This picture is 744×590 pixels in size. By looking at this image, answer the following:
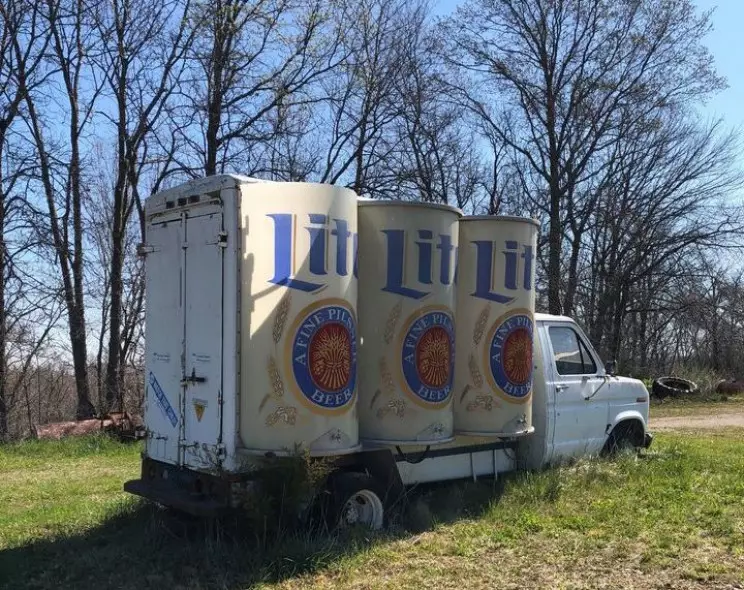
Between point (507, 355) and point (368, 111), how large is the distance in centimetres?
1626

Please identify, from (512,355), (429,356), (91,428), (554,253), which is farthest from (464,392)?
(554,253)

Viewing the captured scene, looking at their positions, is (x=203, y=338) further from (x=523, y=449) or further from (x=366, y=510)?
(x=523, y=449)

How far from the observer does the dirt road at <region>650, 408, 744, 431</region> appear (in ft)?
50.5

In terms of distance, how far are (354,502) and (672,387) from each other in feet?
67.4

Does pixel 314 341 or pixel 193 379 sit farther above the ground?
pixel 314 341

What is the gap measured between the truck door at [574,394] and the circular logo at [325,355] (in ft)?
9.64

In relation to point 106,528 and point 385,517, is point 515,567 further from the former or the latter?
point 106,528

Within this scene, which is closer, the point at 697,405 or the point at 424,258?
the point at 424,258

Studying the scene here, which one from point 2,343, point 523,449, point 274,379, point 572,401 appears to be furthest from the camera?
point 2,343

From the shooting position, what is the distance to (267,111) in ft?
63.4

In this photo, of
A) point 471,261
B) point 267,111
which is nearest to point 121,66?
point 267,111

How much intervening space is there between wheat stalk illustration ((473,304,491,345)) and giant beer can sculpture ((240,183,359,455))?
158 cm

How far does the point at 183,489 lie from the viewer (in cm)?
588

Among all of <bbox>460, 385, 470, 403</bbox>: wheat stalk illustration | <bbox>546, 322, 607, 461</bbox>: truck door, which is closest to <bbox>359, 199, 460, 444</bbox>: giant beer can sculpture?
<bbox>460, 385, 470, 403</bbox>: wheat stalk illustration
